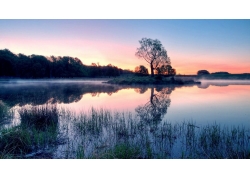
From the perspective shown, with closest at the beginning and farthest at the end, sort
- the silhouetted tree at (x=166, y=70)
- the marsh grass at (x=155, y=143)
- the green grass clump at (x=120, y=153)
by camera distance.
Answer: the green grass clump at (x=120, y=153) → the marsh grass at (x=155, y=143) → the silhouetted tree at (x=166, y=70)

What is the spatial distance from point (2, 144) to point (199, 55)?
8952 millimetres

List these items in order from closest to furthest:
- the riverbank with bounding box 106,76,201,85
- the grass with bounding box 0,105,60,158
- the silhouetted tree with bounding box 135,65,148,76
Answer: the grass with bounding box 0,105,60,158 → the silhouetted tree with bounding box 135,65,148,76 → the riverbank with bounding box 106,76,201,85

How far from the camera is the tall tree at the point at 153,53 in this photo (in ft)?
52.2

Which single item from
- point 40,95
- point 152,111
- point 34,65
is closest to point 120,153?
point 152,111

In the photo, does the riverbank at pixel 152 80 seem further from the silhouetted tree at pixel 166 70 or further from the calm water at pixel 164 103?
the calm water at pixel 164 103

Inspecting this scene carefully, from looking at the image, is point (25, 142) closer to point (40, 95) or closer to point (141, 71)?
point (40, 95)

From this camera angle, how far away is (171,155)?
10.4 ft

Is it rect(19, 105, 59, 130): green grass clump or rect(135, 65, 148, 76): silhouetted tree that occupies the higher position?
rect(135, 65, 148, 76): silhouetted tree

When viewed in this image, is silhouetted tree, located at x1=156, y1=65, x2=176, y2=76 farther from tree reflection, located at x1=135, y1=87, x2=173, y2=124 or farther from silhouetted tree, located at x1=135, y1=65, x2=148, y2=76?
tree reflection, located at x1=135, y1=87, x2=173, y2=124

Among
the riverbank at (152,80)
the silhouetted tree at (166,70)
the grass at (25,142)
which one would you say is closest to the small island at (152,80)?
the riverbank at (152,80)

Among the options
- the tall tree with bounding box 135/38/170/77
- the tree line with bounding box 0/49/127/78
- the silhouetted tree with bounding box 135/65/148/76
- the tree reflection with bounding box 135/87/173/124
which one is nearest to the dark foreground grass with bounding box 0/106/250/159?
the tree reflection with bounding box 135/87/173/124

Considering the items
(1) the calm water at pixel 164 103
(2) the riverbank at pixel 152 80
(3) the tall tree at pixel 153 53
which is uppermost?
(3) the tall tree at pixel 153 53

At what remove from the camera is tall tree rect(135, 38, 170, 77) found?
1590cm

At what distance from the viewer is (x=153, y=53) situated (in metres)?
17.5
